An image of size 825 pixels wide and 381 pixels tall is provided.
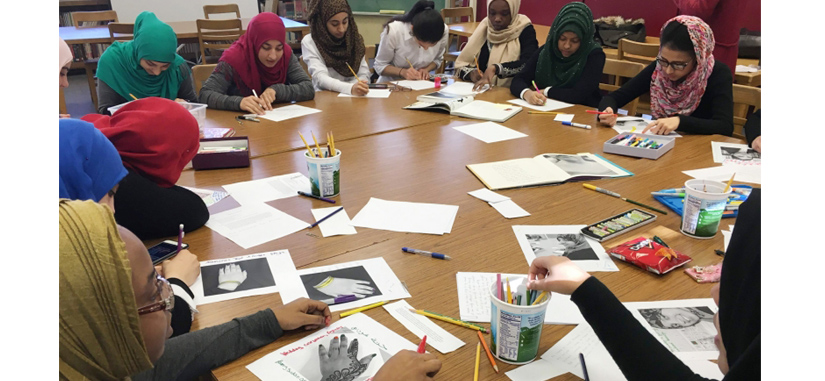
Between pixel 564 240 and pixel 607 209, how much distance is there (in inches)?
10.6

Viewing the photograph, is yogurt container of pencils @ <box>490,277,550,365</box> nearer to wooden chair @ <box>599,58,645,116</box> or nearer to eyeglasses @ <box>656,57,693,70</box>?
eyeglasses @ <box>656,57,693,70</box>

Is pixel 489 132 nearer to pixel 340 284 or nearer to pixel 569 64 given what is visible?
pixel 569 64

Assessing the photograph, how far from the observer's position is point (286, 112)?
2.61 metres

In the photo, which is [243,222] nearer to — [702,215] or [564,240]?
[564,240]

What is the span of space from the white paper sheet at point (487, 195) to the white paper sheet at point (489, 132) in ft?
1.83

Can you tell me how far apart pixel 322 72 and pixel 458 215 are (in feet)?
6.65

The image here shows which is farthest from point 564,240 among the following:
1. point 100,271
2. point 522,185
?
point 100,271

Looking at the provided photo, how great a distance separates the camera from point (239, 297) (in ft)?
3.68

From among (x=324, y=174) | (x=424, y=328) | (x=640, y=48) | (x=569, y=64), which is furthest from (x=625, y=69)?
(x=424, y=328)

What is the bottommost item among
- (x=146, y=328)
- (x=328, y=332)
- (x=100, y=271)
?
(x=328, y=332)

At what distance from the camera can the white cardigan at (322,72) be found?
3.07 meters

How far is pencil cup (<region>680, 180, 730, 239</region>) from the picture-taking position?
1.33 meters

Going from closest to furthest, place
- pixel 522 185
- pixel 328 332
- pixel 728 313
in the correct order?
pixel 728 313 < pixel 328 332 < pixel 522 185

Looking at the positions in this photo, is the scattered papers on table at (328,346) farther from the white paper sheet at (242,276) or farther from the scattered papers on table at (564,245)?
the scattered papers on table at (564,245)
